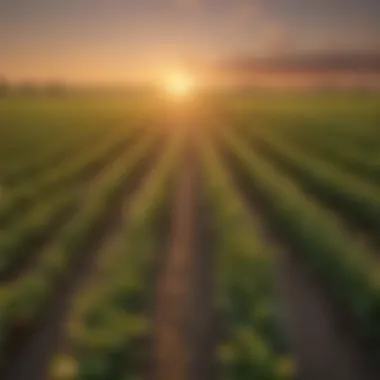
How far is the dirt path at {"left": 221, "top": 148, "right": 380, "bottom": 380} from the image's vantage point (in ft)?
7.67

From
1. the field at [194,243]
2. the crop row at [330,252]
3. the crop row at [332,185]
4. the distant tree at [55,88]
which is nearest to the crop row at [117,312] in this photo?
the field at [194,243]

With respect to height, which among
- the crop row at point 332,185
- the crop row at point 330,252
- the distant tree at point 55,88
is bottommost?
the crop row at point 330,252

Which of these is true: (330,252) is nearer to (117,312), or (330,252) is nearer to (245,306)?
(245,306)

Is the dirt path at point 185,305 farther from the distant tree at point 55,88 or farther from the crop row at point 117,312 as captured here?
the distant tree at point 55,88

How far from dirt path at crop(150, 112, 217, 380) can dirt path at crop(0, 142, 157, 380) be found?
36 centimetres

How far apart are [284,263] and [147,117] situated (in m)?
1.75

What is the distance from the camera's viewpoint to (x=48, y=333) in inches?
102

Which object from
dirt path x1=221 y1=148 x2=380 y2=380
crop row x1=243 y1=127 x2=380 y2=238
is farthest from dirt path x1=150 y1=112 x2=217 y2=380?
crop row x1=243 y1=127 x2=380 y2=238

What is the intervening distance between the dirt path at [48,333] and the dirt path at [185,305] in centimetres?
36

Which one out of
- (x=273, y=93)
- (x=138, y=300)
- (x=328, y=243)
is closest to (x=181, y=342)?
(x=138, y=300)

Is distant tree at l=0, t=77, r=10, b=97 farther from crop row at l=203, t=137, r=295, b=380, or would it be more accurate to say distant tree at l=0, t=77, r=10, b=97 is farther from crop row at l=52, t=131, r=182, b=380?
crop row at l=203, t=137, r=295, b=380

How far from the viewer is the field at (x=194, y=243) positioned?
92.7 inches

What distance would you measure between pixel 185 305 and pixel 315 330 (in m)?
0.55

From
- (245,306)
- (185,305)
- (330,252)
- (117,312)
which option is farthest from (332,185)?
(117,312)
